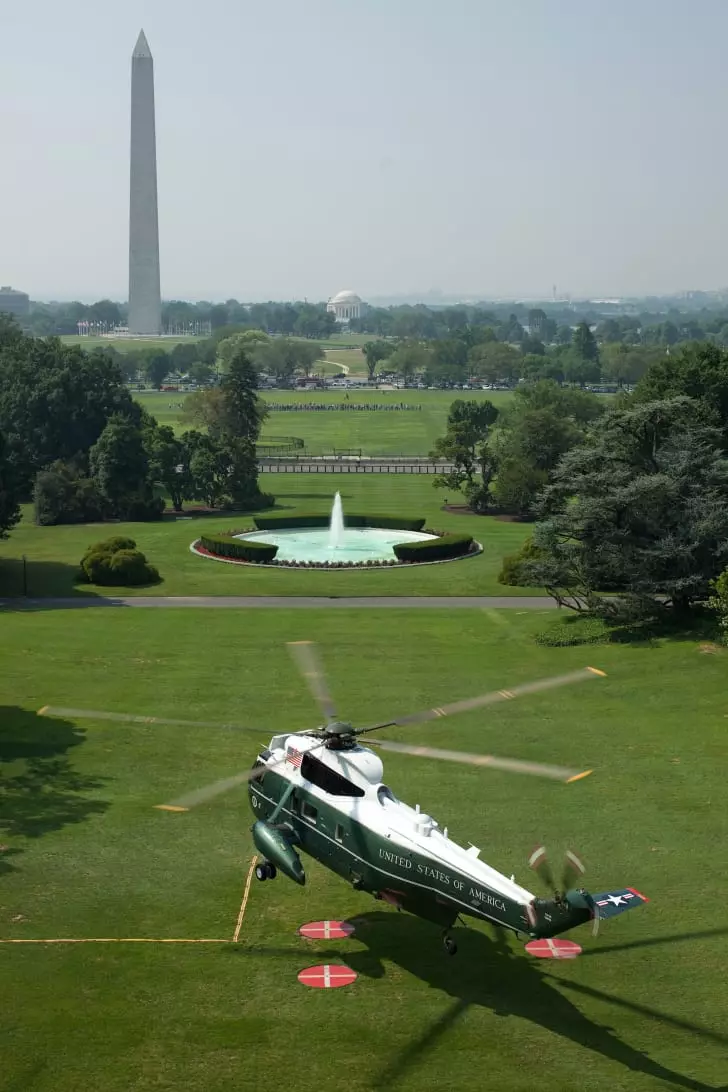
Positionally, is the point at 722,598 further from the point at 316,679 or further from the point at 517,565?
the point at 316,679

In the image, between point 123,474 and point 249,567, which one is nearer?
point 249,567

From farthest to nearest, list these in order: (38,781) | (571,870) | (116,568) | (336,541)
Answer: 1. (336,541)
2. (116,568)
3. (38,781)
4. (571,870)

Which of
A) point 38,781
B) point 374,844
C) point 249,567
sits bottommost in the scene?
point 249,567

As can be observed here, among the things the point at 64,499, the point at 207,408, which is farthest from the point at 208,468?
the point at 207,408

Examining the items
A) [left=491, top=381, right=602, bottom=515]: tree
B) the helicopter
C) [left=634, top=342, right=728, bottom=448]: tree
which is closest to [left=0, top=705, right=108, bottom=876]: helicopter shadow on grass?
the helicopter

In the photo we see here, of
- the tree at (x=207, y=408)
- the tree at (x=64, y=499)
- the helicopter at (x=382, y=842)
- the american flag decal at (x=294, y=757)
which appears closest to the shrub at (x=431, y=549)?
the tree at (x=64, y=499)

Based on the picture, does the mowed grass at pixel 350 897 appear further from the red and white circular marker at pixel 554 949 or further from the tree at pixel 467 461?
the tree at pixel 467 461

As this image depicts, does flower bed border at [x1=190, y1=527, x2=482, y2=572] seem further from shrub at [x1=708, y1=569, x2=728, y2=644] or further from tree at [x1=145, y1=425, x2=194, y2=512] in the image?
shrub at [x1=708, y1=569, x2=728, y2=644]

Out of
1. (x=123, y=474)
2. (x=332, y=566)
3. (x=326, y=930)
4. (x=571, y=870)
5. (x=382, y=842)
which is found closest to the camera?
(x=571, y=870)
